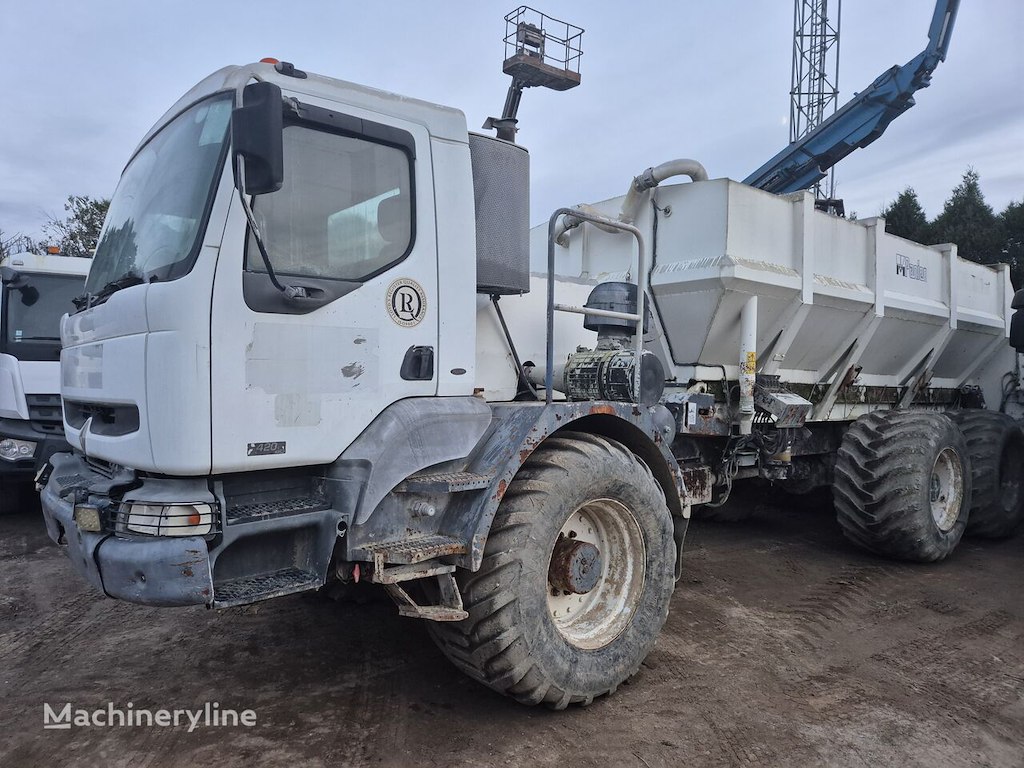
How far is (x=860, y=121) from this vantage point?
10.5 m

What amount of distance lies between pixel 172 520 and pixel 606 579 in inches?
87.8

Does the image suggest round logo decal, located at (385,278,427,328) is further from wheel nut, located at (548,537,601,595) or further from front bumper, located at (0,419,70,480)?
front bumper, located at (0,419,70,480)

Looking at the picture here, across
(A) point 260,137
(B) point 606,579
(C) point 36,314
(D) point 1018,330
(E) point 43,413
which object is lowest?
(B) point 606,579

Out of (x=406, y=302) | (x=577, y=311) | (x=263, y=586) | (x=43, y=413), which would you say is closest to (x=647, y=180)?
(x=577, y=311)

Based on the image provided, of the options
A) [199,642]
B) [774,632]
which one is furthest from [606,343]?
[199,642]

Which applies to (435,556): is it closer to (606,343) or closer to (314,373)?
(314,373)

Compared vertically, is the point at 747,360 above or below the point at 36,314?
below

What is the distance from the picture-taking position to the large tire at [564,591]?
3.24 metres

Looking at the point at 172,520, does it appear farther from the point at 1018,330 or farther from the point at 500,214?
the point at 1018,330

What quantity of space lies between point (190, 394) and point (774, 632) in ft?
12.7

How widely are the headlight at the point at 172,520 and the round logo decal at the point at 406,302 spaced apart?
1.10 m

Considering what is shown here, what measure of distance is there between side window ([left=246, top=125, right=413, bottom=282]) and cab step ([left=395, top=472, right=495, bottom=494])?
901 mm

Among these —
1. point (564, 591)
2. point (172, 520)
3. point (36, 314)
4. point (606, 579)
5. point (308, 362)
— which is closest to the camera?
point (172, 520)

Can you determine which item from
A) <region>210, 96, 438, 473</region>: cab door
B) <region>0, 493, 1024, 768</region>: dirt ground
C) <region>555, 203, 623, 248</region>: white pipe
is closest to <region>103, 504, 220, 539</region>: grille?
<region>210, 96, 438, 473</region>: cab door
